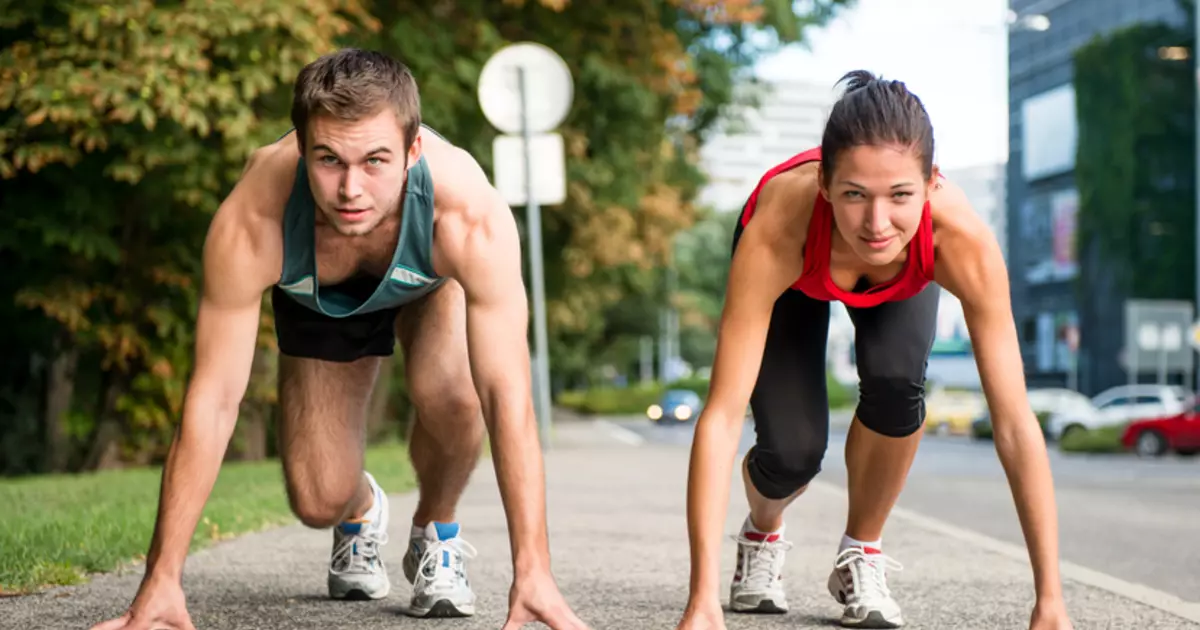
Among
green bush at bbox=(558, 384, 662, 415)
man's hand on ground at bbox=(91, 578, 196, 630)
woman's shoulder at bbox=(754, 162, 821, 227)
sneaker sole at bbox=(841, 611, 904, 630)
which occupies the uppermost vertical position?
woman's shoulder at bbox=(754, 162, 821, 227)

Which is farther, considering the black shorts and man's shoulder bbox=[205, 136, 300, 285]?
the black shorts

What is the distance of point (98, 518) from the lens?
23.6ft

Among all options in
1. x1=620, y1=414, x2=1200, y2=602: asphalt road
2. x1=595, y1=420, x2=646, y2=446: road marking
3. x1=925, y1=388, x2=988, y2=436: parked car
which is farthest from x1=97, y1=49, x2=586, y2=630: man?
x1=925, y1=388, x2=988, y2=436: parked car

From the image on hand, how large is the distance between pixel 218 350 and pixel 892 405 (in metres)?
1.97

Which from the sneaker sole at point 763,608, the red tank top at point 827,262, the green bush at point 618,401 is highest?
the red tank top at point 827,262

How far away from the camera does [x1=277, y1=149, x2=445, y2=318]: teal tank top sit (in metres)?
3.91

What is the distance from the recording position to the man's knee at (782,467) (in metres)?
4.62

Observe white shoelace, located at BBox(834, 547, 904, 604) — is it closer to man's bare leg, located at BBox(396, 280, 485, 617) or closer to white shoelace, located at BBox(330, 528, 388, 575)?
man's bare leg, located at BBox(396, 280, 485, 617)

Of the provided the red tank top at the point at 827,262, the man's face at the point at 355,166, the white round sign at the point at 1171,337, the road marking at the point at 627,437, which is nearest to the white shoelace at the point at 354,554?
the man's face at the point at 355,166

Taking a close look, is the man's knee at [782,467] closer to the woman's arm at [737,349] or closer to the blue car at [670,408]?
the woman's arm at [737,349]

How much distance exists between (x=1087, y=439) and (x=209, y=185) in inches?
842

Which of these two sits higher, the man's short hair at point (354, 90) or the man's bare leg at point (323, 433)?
the man's short hair at point (354, 90)

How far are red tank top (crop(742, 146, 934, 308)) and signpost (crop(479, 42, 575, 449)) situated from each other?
406 inches

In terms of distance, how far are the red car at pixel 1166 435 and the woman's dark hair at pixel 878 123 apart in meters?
24.9
